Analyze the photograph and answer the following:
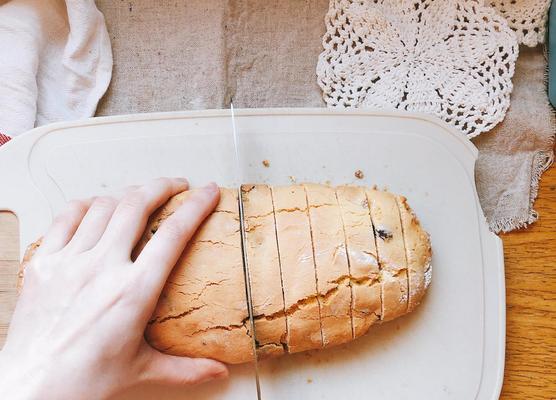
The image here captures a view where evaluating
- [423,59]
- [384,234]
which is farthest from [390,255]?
[423,59]

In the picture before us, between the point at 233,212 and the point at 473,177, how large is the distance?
0.71m

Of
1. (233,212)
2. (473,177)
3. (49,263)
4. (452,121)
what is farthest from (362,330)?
(49,263)

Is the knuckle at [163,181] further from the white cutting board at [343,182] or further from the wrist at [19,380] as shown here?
the wrist at [19,380]

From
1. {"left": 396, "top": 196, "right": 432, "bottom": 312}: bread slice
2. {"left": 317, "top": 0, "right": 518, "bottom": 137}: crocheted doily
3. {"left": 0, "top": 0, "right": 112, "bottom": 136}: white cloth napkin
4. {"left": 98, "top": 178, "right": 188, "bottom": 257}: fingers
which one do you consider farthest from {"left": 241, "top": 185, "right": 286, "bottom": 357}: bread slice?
{"left": 0, "top": 0, "right": 112, "bottom": 136}: white cloth napkin

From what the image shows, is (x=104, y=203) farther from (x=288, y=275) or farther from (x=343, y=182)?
(x=343, y=182)

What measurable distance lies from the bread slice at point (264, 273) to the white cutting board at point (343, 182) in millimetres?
155

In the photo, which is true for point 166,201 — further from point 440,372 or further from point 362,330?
point 440,372

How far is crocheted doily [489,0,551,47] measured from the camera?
1777 millimetres

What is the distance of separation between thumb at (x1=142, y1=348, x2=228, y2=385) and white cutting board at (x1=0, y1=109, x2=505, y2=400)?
0.38 ft

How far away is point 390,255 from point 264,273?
0.32 meters

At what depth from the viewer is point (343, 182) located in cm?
167

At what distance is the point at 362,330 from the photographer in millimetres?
1504

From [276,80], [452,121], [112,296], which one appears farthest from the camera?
[276,80]

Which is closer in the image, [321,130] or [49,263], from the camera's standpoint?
[49,263]
